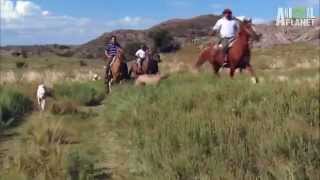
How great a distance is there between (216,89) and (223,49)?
6463 mm

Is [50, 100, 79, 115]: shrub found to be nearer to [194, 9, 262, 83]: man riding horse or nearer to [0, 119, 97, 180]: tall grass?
[194, 9, 262, 83]: man riding horse

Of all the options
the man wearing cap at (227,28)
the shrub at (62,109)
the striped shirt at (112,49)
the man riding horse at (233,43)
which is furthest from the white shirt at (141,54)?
the shrub at (62,109)

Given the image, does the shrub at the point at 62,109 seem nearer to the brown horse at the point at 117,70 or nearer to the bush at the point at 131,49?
the brown horse at the point at 117,70

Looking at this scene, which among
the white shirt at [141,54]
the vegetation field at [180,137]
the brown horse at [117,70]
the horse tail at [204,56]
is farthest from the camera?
the white shirt at [141,54]

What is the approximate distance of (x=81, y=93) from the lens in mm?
23031

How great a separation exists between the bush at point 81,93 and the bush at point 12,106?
5.86 ft

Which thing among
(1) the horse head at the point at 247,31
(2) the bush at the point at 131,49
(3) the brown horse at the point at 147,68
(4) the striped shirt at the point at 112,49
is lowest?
(2) the bush at the point at 131,49

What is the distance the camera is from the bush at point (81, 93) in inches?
885

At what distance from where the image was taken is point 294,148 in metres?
9.61

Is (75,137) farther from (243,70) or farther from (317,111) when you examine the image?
(243,70)

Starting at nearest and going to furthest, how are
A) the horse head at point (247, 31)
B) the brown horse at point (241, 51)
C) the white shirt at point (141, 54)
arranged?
the brown horse at point (241, 51), the horse head at point (247, 31), the white shirt at point (141, 54)

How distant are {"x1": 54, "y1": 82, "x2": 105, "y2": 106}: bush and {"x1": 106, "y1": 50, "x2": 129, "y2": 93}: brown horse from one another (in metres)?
0.49

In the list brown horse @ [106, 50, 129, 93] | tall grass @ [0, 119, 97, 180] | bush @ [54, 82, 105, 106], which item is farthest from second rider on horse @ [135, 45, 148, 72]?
tall grass @ [0, 119, 97, 180]

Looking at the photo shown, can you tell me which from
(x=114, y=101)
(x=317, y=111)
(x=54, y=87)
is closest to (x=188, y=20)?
(x=54, y=87)
